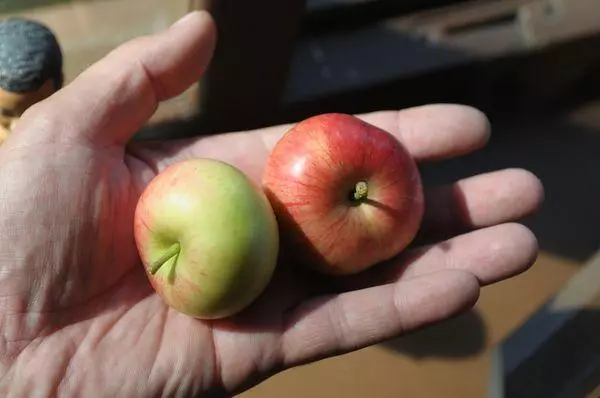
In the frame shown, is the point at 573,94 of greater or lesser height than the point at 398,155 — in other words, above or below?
below

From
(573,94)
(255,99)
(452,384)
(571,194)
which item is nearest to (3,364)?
(255,99)

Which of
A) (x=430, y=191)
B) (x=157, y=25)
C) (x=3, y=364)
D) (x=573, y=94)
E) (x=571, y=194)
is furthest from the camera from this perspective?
(x=573, y=94)

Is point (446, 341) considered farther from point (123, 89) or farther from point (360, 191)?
point (123, 89)

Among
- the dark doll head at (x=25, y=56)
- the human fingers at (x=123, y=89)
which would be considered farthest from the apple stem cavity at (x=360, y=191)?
the dark doll head at (x=25, y=56)

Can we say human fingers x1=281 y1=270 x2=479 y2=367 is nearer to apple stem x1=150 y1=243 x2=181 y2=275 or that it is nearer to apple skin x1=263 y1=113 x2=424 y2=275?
apple skin x1=263 y1=113 x2=424 y2=275

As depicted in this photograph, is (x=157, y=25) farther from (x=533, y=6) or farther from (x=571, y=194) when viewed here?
(x=571, y=194)

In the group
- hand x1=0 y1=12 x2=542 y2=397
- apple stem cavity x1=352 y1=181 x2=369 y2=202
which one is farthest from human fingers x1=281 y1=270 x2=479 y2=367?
apple stem cavity x1=352 y1=181 x2=369 y2=202
